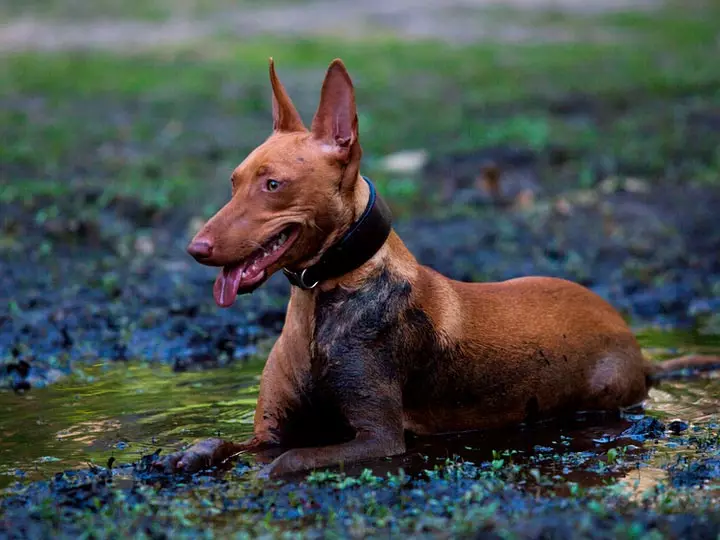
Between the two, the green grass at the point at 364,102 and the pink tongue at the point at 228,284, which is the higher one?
the green grass at the point at 364,102

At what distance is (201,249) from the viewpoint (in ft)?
17.0

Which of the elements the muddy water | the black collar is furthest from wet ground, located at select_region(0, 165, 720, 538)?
the black collar

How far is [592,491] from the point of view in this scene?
5.03 meters

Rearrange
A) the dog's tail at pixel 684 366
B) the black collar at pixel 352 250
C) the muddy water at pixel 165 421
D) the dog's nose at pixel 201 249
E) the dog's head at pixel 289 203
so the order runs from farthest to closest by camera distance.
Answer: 1. the dog's tail at pixel 684 366
2. the muddy water at pixel 165 421
3. the black collar at pixel 352 250
4. the dog's head at pixel 289 203
5. the dog's nose at pixel 201 249

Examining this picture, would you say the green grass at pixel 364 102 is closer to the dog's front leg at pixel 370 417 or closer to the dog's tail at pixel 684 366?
the dog's tail at pixel 684 366

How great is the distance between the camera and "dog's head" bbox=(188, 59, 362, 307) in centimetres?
529

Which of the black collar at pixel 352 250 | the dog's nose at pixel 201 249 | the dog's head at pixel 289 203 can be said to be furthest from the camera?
the black collar at pixel 352 250

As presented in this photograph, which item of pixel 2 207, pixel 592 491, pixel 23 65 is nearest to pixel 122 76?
pixel 23 65

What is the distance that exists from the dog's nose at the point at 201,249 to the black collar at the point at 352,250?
46 centimetres

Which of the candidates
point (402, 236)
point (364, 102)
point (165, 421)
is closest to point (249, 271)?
point (165, 421)

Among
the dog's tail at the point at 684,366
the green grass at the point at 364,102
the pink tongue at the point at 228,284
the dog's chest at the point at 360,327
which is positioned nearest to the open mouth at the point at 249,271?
the pink tongue at the point at 228,284

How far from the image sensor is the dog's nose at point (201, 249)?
518 centimetres

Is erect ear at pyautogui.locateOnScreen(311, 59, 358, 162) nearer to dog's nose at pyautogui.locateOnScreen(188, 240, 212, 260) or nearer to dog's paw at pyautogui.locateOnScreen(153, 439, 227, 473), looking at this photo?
dog's nose at pyautogui.locateOnScreen(188, 240, 212, 260)

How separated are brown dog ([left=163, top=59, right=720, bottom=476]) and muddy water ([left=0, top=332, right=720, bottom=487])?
0.72ft
